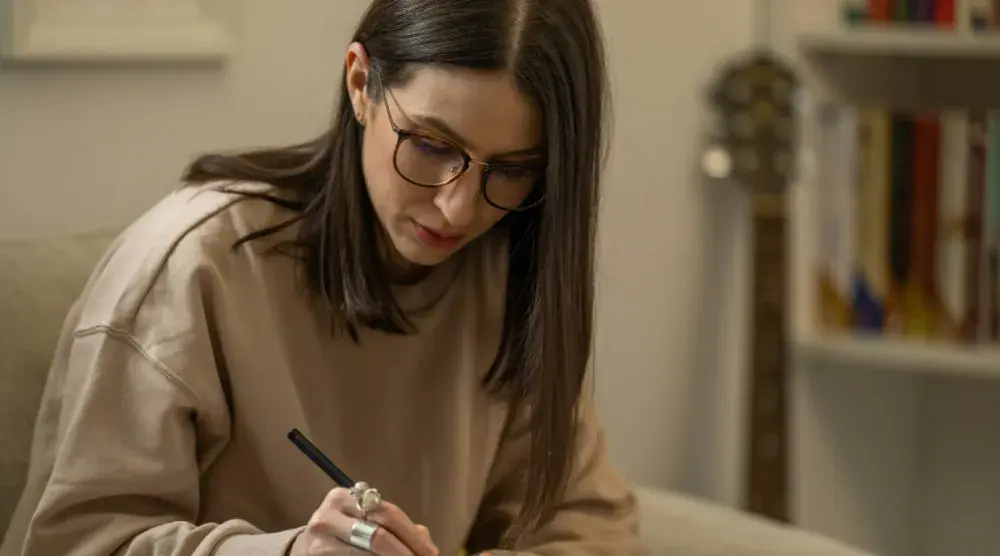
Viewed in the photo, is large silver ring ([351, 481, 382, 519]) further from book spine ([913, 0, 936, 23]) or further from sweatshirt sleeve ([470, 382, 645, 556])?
book spine ([913, 0, 936, 23])

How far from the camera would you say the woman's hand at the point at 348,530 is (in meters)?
0.85

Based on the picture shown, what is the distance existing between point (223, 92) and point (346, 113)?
1.28ft

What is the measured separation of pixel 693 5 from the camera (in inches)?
67.6

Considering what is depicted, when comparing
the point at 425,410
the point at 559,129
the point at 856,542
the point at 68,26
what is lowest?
the point at 856,542

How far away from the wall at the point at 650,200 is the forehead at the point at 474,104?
508 millimetres

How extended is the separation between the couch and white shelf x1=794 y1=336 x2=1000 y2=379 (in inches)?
20.7

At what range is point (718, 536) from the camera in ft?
3.98

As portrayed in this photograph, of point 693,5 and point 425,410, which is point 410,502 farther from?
point 693,5

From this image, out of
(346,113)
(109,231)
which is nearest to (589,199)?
(346,113)

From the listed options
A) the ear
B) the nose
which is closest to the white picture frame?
the ear

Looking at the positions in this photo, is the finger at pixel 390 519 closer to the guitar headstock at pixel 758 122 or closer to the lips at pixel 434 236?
the lips at pixel 434 236

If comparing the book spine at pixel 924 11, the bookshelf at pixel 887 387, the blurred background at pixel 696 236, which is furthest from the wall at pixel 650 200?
the book spine at pixel 924 11

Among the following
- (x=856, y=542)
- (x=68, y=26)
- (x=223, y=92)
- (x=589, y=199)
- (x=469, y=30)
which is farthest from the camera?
(x=856, y=542)

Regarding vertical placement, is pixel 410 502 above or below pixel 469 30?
below
